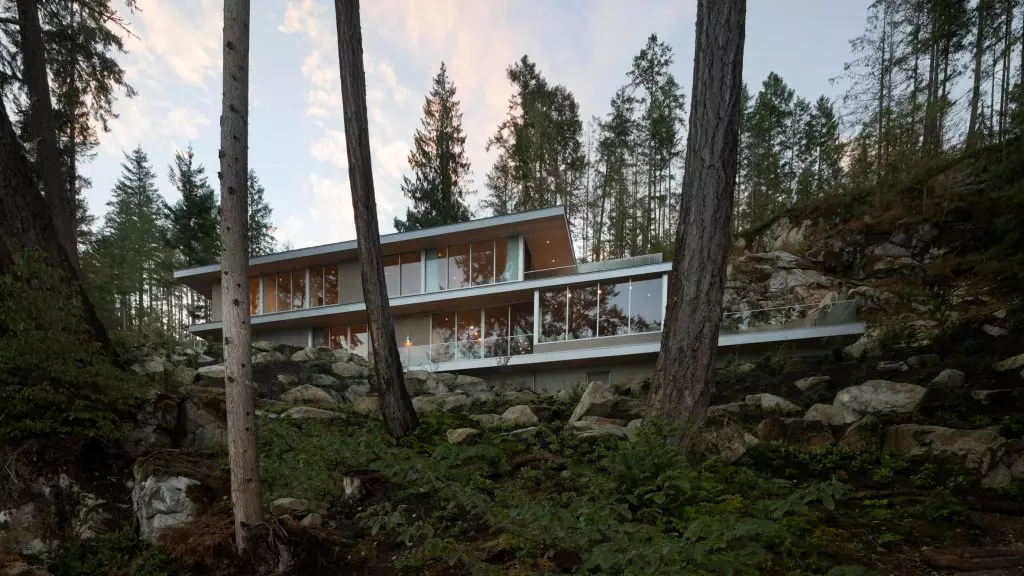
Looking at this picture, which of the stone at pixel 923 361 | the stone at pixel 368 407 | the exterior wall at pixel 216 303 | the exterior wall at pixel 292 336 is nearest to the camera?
the stone at pixel 368 407

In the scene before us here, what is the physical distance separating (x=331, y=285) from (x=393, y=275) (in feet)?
10.3

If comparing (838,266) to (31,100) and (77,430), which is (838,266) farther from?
(31,100)

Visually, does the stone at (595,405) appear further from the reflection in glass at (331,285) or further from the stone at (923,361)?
the reflection in glass at (331,285)

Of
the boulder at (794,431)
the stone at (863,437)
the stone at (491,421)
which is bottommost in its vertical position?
the stone at (491,421)

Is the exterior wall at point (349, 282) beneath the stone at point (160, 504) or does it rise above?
above

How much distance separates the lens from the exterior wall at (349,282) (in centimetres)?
2033

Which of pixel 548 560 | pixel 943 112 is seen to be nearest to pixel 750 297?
pixel 943 112

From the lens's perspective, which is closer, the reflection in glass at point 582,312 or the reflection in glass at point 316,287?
the reflection in glass at point 582,312

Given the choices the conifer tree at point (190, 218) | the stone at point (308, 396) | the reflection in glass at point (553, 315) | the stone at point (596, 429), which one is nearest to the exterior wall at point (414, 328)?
the reflection in glass at point (553, 315)

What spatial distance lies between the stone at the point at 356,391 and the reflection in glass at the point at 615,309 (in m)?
7.36

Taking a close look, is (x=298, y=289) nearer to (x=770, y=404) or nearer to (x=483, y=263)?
(x=483, y=263)

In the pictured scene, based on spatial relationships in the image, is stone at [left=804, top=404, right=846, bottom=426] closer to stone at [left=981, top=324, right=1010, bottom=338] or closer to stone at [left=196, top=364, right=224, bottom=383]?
stone at [left=981, top=324, right=1010, bottom=338]

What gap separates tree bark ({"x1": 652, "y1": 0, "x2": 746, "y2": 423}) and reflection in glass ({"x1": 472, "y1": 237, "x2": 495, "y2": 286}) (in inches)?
503

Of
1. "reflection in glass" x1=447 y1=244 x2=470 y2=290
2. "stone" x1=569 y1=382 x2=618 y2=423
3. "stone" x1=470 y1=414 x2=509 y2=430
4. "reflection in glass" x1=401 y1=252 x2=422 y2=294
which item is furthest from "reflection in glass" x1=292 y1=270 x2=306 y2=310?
"stone" x1=569 y1=382 x2=618 y2=423
